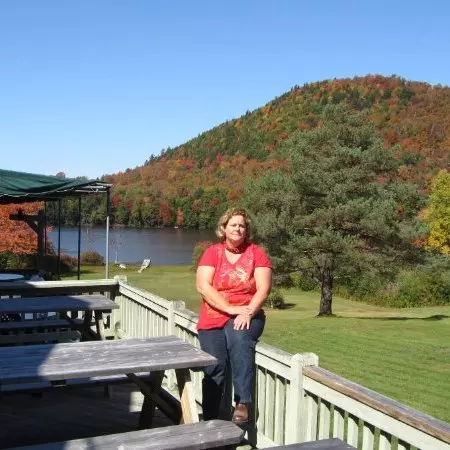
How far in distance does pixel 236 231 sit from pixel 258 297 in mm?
469

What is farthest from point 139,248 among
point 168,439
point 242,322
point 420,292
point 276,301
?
point 168,439

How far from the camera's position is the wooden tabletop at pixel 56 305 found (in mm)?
5535

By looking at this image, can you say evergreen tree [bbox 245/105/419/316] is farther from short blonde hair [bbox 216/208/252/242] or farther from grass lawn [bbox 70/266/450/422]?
short blonde hair [bbox 216/208/252/242]

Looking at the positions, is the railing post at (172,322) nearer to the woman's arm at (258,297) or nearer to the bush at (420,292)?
the woman's arm at (258,297)

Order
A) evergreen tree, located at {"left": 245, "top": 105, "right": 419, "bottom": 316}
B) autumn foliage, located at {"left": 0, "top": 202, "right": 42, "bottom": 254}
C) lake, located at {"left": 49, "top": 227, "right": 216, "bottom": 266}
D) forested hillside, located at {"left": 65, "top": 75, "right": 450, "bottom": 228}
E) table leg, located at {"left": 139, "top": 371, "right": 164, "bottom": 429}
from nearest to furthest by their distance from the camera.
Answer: table leg, located at {"left": 139, "top": 371, "right": 164, "bottom": 429} → evergreen tree, located at {"left": 245, "top": 105, "right": 419, "bottom": 316} → autumn foliage, located at {"left": 0, "top": 202, "right": 42, "bottom": 254} → lake, located at {"left": 49, "top": 227, "right": 216, "bottom": 266} → forested hillside, located at {"left": 65, "top": 75, "right": 450, "bottom": 228}

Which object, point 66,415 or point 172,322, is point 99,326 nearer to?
point 172,322

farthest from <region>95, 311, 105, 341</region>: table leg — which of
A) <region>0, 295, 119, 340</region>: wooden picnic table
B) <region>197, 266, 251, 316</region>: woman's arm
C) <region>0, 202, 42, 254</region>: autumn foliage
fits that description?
<region>0, 202, 42, 254</region>: autumn foliage

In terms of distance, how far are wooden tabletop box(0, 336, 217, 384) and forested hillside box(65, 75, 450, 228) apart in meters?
61.9

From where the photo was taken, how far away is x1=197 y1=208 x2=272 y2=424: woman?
143 inches

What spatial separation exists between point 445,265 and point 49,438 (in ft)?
61.7

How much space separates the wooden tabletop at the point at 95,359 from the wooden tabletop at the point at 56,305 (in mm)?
1916

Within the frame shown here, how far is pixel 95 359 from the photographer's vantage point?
3393 millimetres

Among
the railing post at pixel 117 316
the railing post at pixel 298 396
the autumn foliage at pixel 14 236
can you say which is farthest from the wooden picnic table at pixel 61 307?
the autumn foliage at pixel 14 236

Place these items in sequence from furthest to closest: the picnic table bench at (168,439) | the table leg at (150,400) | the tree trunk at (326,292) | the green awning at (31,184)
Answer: the tree trunk at (326,292)
the green awning at (31,184)
the table leg at (150,400)
the picnic table bench at (168,439)
